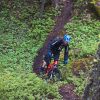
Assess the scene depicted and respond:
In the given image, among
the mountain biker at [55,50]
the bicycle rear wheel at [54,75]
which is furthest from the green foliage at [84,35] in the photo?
the mountain biker at [55,50]

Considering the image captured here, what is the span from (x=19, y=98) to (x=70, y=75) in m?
3.62

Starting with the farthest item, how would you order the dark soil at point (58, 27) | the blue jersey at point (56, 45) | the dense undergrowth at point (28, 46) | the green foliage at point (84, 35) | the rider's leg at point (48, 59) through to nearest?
the green foliage at point (84, 35) → the dark soil at point (58, 27) → the rider's leg at point (48, 59) → the blue jersey at point (56, 45) → the dense undergrowth at point (28, 46)

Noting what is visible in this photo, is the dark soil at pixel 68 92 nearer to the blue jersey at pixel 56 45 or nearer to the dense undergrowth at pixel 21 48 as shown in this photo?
the dense undergrowth at pixel 21 48

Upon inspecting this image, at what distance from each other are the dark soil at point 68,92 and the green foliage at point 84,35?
3.73m

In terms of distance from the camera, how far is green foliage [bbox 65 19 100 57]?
61.6ft

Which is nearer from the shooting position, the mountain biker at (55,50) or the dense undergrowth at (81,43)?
the mountain biker at (55,50)

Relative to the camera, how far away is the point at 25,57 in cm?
1827

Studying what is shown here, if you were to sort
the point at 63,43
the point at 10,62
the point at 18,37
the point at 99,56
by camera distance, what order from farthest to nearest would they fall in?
the point at 18,37 < the point at 10,62 < the point at 63,43 < the point at 99,56

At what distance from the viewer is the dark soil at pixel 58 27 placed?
18.0 m

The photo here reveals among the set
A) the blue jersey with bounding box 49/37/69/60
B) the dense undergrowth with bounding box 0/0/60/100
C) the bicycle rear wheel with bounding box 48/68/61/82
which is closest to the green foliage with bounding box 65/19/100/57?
the dense undergrowth with bounding box 0/0/60/100

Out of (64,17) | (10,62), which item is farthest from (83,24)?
(10,62)

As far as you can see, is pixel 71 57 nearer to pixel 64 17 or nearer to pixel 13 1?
pixel 64 17

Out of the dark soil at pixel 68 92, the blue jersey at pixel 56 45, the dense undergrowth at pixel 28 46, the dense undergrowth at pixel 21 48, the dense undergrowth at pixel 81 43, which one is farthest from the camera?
the dense undergrowth at pixel 81 43

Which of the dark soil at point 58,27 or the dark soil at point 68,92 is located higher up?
the dark soil at point 58,27
